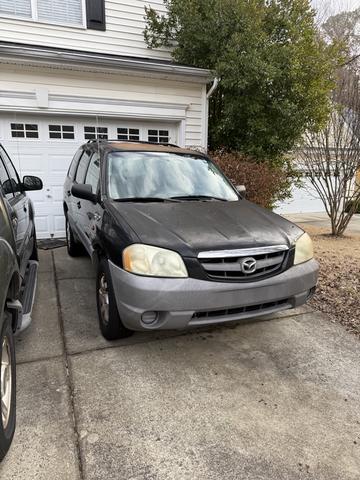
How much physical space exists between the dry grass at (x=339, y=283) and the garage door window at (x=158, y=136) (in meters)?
4.12

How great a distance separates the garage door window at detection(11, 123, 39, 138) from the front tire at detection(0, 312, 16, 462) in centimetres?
581

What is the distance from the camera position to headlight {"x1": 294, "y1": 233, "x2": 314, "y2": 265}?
3.21 metres

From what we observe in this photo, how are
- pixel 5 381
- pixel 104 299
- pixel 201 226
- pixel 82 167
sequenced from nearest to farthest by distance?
pixel 5 381 → pixel 201 226 → pixel 104 299 → pixel 82 167

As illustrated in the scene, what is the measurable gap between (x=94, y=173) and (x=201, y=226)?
175 cm

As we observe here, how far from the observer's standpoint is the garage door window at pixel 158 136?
8188 mm

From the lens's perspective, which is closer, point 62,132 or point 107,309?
point 107,309

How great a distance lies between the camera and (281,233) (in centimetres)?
323

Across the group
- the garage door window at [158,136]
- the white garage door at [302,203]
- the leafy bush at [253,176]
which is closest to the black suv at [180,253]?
the leafy bush at [253,176]

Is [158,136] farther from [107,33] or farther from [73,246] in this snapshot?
[73,246]

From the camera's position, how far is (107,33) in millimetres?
9273

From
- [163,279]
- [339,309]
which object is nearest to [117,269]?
[163,279]

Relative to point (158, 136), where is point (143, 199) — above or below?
below

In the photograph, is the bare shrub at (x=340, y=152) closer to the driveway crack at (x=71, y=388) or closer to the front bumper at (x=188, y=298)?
the front bumper at (x=188, y=298)

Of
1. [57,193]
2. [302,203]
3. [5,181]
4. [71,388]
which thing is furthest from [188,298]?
[302,203]
